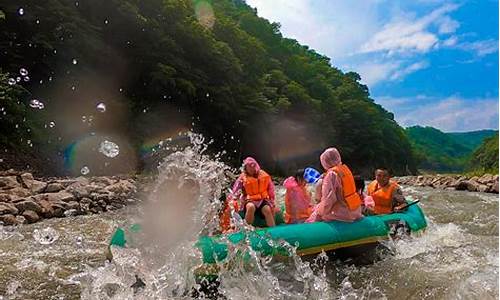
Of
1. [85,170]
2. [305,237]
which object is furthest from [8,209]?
[85,170]

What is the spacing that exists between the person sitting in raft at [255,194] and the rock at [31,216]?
190 inches

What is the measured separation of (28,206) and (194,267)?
6.95m

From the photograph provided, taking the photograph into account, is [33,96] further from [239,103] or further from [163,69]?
[239,103]

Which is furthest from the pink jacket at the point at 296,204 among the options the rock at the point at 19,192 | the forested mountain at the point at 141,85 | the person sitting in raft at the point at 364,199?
the forested mountain at the point at 141,85

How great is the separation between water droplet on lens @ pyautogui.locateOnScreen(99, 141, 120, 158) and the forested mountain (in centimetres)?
52

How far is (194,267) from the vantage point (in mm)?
5457

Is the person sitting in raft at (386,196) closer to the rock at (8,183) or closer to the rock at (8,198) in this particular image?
the rock at (8,198)

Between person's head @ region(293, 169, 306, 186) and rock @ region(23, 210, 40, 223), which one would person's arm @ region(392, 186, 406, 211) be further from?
rock @ region(23, 210, 40, 223)

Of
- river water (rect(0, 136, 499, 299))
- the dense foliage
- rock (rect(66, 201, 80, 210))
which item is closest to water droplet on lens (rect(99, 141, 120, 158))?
rock (rect(66, 201, 80, 210))

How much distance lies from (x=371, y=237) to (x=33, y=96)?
2045 cm

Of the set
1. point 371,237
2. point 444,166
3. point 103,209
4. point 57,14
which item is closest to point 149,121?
point 57,14

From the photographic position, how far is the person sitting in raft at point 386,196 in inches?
365

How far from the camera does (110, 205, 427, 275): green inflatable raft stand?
5.63 meters

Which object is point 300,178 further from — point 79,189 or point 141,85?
point 141,85
